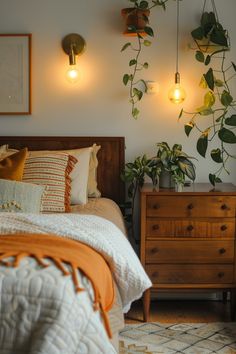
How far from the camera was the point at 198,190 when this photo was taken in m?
3.24

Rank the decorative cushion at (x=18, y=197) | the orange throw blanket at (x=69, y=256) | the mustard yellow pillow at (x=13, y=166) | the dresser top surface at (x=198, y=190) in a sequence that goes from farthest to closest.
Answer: the dresser top surface at (x=198, y=190) < the mustard yellow pillow at (x=13, y=166) < the decorative cushion at (x=18, y=197) < the orange throw blanket at (x=69, y=256)

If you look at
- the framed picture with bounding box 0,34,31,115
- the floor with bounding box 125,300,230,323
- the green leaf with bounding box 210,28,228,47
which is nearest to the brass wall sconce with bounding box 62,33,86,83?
the framed picture with bounding box 0,34,31,115

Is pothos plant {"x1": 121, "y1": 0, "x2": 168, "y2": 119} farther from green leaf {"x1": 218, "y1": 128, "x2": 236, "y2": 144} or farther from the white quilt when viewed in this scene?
the white quilt

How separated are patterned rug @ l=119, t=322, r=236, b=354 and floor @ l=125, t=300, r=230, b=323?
85 mm

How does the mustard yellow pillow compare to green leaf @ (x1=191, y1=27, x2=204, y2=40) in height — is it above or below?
below

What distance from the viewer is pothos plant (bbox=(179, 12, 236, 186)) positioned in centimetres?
329

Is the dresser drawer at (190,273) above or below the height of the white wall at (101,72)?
below

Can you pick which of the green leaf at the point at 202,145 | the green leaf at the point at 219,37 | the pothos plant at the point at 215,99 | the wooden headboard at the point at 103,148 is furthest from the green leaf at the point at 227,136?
the wooden headboard at the point at 103,148

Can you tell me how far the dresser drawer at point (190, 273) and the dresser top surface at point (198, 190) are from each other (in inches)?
17.7

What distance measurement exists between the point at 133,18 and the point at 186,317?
195cm

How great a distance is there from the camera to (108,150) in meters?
3.57

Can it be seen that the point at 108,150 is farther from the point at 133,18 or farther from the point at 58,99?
the point at 133,18

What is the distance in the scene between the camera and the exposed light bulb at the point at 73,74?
3.53 meters

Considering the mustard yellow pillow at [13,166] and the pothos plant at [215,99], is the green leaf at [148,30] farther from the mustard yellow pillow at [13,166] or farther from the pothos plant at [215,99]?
the mustard yellow pillow at [13,166]
